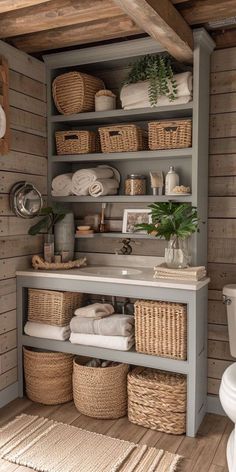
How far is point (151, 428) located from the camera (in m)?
2.45

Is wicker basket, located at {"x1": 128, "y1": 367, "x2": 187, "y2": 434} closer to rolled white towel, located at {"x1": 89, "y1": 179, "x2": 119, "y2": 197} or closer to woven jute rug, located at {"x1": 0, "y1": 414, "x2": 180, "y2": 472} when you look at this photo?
A: woven jute rug, located at {"x1": 0, "y1": 414, "x2": 180, "y2": 472}

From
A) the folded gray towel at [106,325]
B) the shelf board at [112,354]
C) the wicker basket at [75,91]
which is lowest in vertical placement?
the shelf board at [112,354]

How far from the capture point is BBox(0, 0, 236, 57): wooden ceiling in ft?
6.74

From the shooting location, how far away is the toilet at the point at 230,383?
187cm

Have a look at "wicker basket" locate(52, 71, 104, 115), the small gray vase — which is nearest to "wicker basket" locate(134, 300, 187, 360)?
the small gray vase

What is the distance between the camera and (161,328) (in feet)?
7.91

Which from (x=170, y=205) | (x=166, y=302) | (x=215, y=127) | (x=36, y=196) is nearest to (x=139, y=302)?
(x=166, y=302)

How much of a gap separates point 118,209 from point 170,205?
57 centimetres

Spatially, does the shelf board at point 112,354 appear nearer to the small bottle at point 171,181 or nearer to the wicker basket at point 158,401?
the wicker basket at point 158,401

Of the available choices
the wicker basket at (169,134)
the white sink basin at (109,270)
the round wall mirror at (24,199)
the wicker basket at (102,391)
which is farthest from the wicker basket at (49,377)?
the wicker basket at (169,134)

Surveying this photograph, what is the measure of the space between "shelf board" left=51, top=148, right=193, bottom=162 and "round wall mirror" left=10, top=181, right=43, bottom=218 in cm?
33

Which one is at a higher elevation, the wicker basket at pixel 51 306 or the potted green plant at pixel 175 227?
the potted green plant at pixel 175 227

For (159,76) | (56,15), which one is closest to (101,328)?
(159,76)

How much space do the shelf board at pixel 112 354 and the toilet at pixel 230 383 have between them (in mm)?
338
